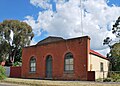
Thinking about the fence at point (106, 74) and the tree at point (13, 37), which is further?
the tree at point (13, 37)

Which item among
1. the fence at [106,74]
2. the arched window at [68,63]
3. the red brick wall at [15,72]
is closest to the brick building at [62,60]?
the arched window at [68,63]

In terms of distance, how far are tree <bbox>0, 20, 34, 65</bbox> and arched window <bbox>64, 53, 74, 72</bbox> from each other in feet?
90.4

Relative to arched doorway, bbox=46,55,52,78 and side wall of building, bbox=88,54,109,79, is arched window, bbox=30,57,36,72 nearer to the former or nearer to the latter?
arched doorway, bbox=46,55,52,78

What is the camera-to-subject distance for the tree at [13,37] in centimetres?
5729

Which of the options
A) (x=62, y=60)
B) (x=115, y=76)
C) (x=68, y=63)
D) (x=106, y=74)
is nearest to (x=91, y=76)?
(x=115, y=76)

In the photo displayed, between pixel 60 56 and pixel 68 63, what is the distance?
1636 millimetres

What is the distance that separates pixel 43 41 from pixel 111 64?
1276 cm

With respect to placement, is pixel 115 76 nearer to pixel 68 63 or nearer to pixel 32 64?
pixel 68 63

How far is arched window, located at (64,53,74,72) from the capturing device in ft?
104

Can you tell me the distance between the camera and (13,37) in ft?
190

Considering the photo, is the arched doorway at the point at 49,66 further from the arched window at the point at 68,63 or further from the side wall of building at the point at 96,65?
the side wall of building at the point at 96,65

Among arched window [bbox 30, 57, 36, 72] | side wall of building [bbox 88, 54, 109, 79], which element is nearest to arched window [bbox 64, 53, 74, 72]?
side wall of building [bbox 88, 54, 109, 79]

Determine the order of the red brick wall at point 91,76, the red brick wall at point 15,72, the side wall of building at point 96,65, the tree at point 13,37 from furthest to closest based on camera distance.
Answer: the tree at point 13,37 → the red brick wall at point 15,72 → the side wall of building at point 96,65 → the red brick wall at point 91,76

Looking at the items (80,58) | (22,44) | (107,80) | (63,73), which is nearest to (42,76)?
(63,73)
